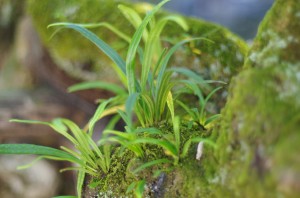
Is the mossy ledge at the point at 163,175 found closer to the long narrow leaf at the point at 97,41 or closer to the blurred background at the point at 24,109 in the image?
the long narrow leaf at the point at 97,41

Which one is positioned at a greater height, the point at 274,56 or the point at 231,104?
the point at 274,56

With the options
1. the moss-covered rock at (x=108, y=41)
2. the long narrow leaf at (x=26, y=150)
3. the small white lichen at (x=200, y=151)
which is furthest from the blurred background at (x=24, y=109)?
the small white lichen at (x=200, y=151)

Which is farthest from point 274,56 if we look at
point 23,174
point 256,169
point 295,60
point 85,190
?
point 23,174

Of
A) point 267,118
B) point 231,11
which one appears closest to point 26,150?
point 267,118

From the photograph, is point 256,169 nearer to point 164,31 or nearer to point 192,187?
point 192,187

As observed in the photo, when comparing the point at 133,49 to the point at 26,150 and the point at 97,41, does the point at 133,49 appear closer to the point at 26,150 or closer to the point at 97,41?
the point at 97,41
